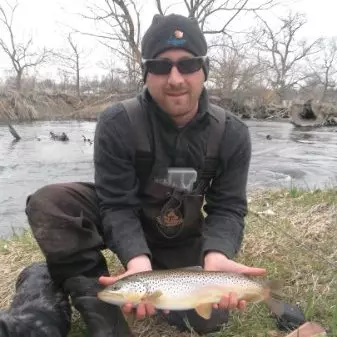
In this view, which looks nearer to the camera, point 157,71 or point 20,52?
point 157,71

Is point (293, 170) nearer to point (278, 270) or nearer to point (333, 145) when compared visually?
point (333, 145)

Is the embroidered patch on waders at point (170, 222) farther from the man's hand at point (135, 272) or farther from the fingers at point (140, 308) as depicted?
the fingers at point (140, 308)

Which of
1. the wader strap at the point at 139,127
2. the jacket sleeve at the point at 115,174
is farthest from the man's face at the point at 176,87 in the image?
the jacket sleeve at the point at 115,174

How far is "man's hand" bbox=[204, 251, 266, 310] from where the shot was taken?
2.24 m

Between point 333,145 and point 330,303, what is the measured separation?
13829 mm

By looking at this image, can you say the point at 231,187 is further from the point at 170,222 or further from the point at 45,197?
the point at 45,197

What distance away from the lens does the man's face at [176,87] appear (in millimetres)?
2629

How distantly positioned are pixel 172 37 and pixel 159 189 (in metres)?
0.91

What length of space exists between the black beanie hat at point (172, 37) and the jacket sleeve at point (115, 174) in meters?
0.39

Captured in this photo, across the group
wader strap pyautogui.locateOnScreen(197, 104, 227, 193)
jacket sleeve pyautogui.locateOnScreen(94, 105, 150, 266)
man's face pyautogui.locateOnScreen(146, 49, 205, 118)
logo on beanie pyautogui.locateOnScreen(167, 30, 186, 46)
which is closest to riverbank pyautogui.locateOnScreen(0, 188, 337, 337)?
jacket sleeve pyautogui.locateOnScreen(94, 105, 150, 266)

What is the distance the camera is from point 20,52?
45219 millimetres

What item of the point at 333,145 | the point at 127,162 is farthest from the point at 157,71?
the point at 333,145

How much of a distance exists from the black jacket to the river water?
3.20 metres

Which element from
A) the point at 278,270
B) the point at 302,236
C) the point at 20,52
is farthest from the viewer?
the point at 20,52
